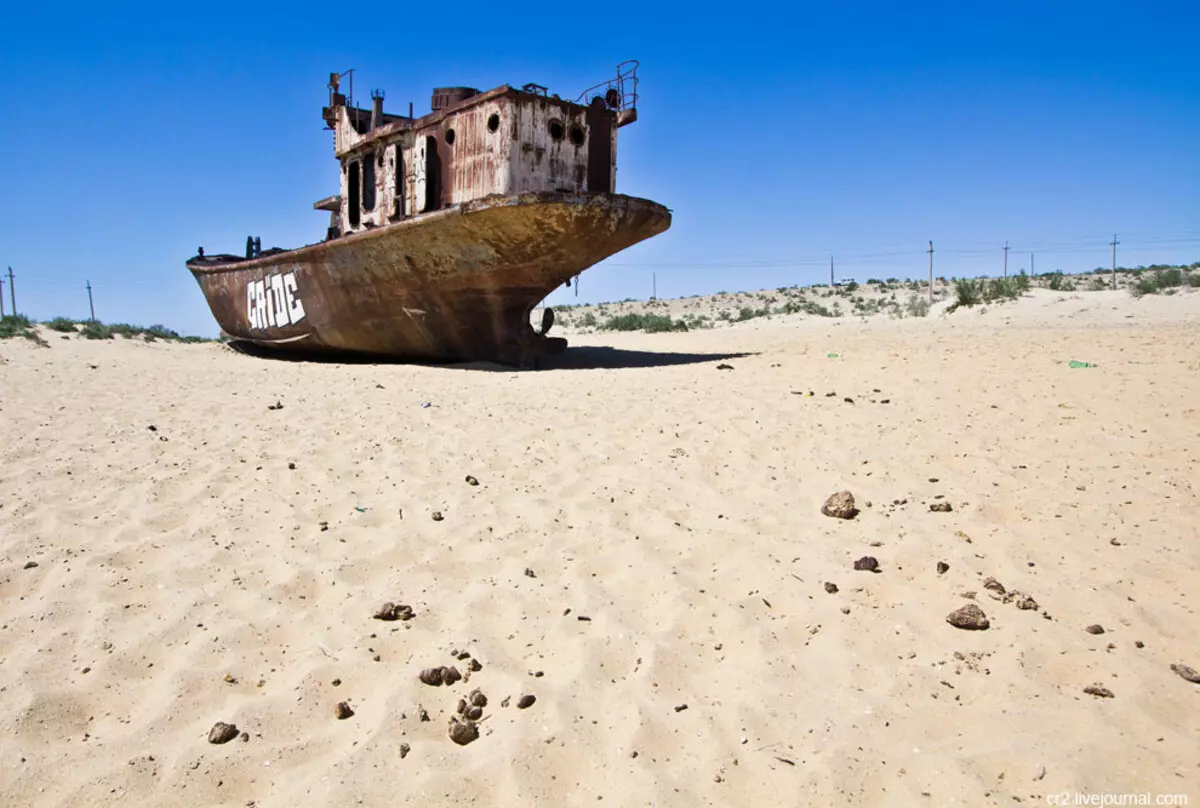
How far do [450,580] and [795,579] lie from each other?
1394 mm

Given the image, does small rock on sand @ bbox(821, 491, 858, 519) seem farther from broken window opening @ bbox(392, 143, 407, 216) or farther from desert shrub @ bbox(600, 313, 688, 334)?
desert shrub @ bbox(600, 313, 688, 334)

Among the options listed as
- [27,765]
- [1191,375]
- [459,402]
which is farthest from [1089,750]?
[1191,375]

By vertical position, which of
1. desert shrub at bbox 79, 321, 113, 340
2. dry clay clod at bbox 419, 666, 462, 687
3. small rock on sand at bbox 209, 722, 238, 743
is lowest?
small rock on sand at bbox 209, 722, 238, 743

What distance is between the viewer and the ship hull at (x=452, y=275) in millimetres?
8000

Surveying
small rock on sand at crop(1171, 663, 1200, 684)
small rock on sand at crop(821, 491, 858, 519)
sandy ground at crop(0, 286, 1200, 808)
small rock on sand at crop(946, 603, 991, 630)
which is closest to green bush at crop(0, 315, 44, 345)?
sandy ground at crop(0, 286, 1200, 808)

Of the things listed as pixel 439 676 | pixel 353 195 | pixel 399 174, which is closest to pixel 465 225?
pixel 399 174

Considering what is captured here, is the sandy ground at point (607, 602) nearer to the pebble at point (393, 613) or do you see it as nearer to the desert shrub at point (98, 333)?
→ the pebble at point (393, 613)

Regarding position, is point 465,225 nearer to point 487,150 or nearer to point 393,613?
point 487,150

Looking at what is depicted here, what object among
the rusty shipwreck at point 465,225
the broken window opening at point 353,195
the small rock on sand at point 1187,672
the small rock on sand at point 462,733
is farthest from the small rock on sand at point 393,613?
the broken window opening at point 353,195

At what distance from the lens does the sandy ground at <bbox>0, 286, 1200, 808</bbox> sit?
1969mm

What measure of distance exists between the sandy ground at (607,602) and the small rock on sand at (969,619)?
0.03 metres

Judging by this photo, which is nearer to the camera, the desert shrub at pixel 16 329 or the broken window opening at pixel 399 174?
the broken window opening at pixel 399 174

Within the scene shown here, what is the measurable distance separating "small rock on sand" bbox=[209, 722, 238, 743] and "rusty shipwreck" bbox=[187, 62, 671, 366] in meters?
6.31

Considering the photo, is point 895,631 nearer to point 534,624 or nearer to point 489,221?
point 534,624
